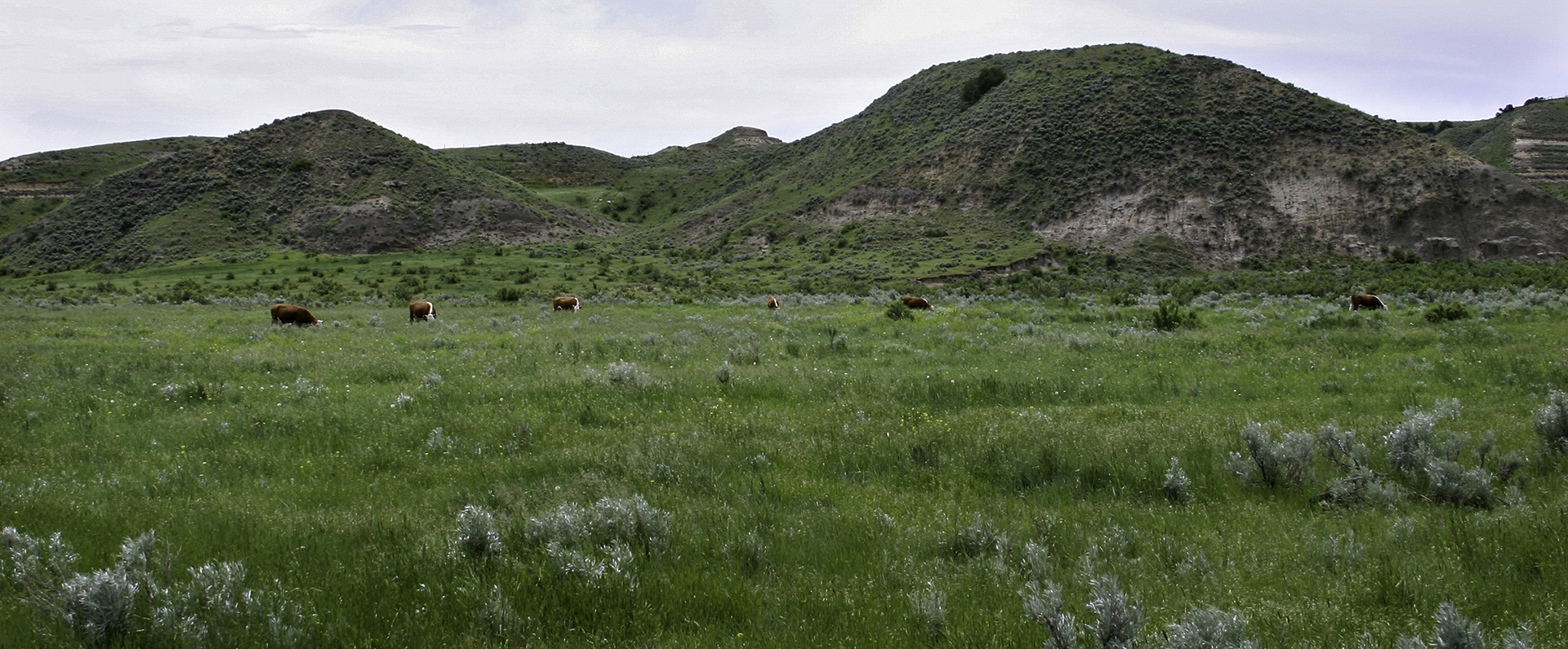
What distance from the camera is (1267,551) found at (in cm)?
491

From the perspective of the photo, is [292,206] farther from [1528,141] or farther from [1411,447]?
[1528,141]

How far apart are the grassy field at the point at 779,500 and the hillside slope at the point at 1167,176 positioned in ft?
166

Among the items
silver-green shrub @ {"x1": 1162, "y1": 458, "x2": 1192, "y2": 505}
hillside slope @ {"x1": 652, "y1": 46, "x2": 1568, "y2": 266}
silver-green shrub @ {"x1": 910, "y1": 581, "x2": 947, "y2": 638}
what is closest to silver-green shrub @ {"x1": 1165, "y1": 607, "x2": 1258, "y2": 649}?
silver-green shrub @ {"x1": 910, "y1": 581, "x2": 947, "y2": 638}

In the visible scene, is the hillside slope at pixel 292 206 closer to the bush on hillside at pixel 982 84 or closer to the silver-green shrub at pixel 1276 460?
the bush on hillside at pixel 982 84

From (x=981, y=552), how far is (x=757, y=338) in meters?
12.5

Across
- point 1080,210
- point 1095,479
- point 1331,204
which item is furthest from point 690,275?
point 1331,204

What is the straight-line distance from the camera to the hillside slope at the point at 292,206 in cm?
7306

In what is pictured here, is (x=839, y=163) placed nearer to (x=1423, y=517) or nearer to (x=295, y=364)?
(x=295, y=364)

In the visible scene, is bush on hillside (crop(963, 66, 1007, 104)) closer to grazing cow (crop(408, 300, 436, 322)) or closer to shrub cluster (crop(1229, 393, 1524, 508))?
grazing cow (crop(408, 300, 436, 322))

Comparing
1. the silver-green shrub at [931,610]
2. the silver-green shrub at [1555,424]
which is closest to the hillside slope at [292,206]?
the silver-green shrub at [931,610]

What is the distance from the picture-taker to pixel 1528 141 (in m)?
96.5

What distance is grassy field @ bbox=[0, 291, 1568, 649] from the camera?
400 centimetres

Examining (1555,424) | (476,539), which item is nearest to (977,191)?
(1555,424)

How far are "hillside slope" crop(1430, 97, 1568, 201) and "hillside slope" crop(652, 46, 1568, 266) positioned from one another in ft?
109
